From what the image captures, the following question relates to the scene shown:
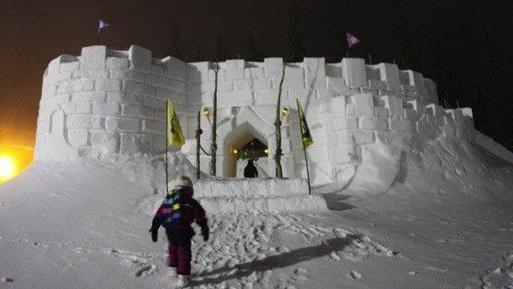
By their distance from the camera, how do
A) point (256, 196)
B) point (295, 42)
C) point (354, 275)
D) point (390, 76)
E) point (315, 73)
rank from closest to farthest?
point (354, 275) < point (256, 196) < point (315, 73) < point (390, 76) < point (295, 42)

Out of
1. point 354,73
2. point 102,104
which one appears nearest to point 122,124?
point 102,104

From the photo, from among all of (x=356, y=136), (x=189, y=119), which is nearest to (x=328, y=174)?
(x=356, y=136)

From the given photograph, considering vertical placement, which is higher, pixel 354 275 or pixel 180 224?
pixel 180 224

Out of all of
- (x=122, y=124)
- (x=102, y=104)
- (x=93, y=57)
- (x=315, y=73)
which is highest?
(x=93, y=57)

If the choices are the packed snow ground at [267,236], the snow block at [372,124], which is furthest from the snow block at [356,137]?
the packed snow ground at [267,236]

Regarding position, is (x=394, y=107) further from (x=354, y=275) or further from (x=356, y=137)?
(x=354, y=275)

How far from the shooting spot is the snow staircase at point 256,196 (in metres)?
8.71

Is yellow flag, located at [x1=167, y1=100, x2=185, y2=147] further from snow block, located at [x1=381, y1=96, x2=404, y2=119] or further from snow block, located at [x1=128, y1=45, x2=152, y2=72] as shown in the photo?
snow block, located at [x1=381, y1=96, x2=404, y2=119]

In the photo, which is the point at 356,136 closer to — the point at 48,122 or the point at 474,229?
the point at 474,229

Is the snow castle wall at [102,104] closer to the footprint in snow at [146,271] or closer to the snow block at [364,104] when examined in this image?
the snow block at [364,104]

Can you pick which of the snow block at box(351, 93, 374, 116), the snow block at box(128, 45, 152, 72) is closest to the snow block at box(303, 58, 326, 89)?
the snow block at box(351, 93, 374, 116)

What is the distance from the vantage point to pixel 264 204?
29.0ft

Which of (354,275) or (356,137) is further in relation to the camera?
(356,137)

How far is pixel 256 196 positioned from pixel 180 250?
Result: 190 inches
